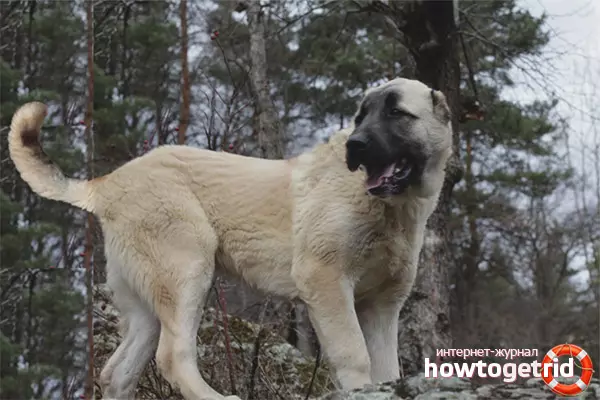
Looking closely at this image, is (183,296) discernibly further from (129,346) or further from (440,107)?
(440,107)

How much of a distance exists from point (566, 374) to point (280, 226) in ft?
5.67

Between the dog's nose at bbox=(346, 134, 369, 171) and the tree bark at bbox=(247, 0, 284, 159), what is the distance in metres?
6.71

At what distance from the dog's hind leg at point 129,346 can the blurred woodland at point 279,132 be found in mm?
698

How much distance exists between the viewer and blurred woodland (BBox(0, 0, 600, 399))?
5.98m

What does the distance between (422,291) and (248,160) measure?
159 inches

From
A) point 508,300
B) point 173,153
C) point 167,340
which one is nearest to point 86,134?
point 173,153

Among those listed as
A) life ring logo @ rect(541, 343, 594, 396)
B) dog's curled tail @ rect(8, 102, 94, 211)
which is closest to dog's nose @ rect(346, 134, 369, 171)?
life ring logo @ rect(541, 343, 594, 396)

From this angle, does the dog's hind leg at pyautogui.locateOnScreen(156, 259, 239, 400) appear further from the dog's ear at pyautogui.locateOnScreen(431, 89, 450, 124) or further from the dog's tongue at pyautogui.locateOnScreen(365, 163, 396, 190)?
the dog's ear at pyautogui.locateOnScreen(431, 89, 450, 124)

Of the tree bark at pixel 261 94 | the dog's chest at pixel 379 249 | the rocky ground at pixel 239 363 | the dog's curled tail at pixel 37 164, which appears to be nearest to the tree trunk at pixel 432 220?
the rocky ground at pixel 239 363

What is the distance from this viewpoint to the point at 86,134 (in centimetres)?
678

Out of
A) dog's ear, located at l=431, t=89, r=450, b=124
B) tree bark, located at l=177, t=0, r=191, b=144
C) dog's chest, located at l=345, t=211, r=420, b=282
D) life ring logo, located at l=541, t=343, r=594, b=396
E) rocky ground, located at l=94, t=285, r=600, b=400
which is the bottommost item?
rocky ground, located at l=94, t=285, r=600, b=400

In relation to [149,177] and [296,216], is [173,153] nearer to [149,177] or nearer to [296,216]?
[149,177]

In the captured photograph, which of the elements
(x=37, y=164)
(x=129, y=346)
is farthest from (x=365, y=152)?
(x=37, y=164)

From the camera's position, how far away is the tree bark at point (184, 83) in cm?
931
